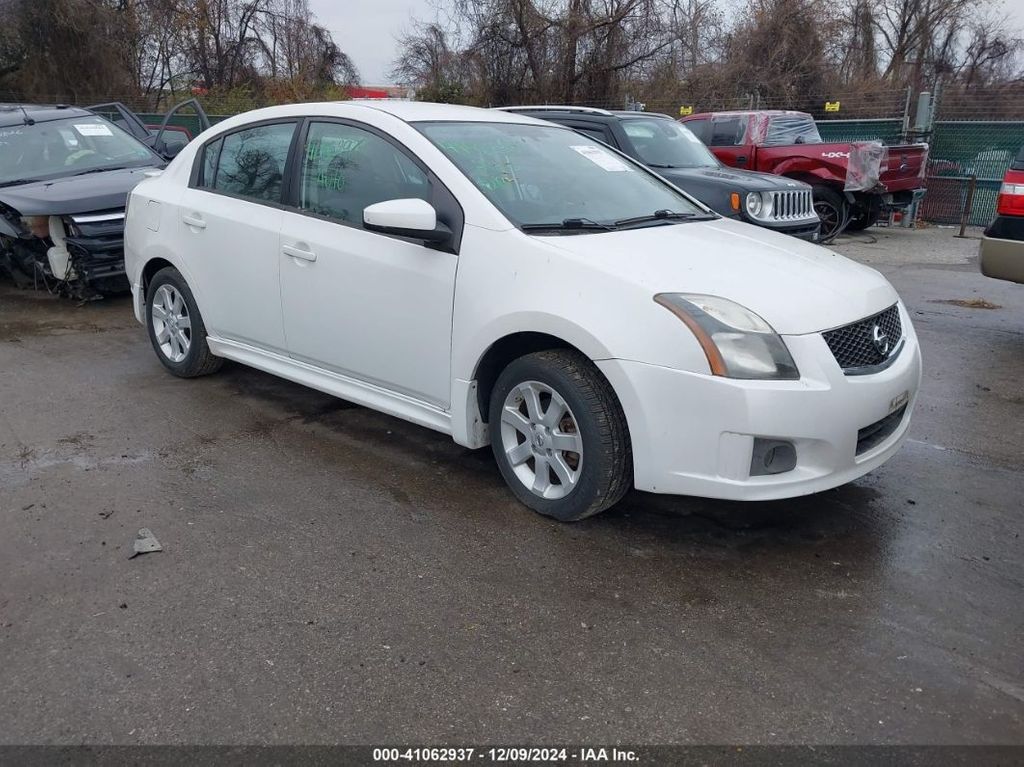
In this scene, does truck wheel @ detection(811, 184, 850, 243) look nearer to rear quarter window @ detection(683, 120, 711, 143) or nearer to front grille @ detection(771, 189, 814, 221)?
rear quarter window @ detection(683, 120, 711, 143)

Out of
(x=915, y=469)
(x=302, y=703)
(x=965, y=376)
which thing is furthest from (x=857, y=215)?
(x=302, y=703)

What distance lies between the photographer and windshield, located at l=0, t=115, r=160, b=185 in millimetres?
8109

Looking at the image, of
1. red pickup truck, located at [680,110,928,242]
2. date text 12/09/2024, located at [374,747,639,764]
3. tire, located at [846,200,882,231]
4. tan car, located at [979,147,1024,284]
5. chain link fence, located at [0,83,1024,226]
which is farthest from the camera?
chain link fence, located at [0,83,1024,226]

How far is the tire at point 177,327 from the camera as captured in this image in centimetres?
538

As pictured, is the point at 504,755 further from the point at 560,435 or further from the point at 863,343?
the point at 863,343

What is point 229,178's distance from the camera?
16.6ft

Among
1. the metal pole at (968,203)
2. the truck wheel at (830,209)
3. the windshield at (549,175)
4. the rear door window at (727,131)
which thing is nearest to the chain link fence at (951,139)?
the metal pole at (968,203)

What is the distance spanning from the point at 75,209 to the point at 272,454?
394 centimetres

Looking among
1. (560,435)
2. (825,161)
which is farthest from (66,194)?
(825,161)

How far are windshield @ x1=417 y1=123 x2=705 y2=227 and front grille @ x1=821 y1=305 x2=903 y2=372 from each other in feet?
3.77

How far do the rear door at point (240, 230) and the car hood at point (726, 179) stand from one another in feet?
16.6

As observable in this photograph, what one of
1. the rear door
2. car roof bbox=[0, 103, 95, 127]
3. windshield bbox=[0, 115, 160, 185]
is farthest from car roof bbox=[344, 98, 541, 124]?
car roof bbox=[0, 103, 95, 127]

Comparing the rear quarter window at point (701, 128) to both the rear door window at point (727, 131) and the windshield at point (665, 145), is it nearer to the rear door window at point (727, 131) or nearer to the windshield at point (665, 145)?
the rear door window at point (727, 131)

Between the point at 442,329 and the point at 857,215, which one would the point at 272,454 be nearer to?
the point at 442,329
